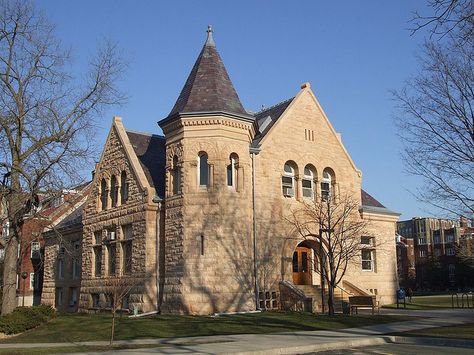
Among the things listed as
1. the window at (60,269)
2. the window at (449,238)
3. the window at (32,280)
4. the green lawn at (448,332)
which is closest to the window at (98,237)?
the window at (60,269)

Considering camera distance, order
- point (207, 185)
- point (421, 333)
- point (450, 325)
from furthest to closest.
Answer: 1. point (207, 185)
2. point (450, 325)
3. point (421, 333)

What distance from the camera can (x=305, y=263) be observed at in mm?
32094

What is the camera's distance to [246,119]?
2822 centimetres

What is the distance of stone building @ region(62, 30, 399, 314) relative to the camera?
2648 cm

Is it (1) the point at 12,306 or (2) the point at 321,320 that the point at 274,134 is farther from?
(1) the point at 12,306

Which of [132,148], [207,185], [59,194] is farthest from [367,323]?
[132,148]

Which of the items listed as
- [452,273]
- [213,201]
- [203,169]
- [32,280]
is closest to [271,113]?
[203,169]

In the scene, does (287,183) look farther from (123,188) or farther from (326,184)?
(123,188)

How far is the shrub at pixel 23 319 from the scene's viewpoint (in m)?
22.2

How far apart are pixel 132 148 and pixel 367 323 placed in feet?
54.5

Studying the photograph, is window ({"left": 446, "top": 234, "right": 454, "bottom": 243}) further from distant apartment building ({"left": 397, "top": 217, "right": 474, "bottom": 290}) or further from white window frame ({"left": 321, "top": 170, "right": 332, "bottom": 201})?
white window frame ({"left": 321, "top": 170, "right": 332, "bottom": 201})

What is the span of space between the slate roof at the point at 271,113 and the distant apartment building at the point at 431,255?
164 feet

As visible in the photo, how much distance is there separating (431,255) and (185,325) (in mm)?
83774

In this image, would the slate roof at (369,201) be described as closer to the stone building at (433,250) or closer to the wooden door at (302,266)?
the wooden door at (302,266)
